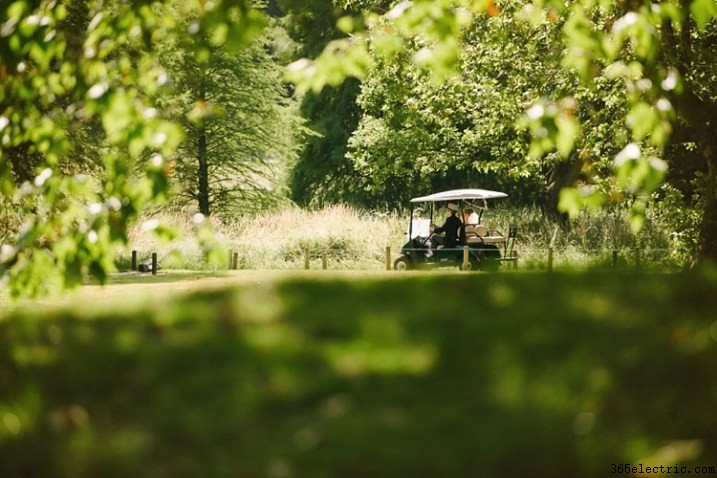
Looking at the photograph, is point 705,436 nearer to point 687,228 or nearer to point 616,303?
point 616,303

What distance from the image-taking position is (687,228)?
62.1ft

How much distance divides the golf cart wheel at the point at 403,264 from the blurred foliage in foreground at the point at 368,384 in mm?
21822

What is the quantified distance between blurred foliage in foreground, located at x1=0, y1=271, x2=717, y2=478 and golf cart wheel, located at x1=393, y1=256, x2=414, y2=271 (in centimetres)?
2182

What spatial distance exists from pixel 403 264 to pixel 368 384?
73.9 feet

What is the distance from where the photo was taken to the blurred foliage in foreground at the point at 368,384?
1.72m

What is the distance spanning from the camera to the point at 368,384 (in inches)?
73.6

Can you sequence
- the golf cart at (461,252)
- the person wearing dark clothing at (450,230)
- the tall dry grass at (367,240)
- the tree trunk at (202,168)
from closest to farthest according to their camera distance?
the golf cart at (461,252) → the person wearing dark clothing at (450,230) → the tall dry grass at (367,240) → the tree trunk at (202,168)

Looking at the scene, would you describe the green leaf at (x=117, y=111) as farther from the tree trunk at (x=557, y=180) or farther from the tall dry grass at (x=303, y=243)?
the tree trunk at (x=557, y=180)

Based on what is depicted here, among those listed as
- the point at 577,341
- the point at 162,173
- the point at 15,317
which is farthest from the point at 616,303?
the point at 162,173

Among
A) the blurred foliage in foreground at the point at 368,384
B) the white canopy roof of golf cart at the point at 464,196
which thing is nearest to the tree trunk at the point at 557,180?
the white canopy roof of golf cart at the point at 464,196

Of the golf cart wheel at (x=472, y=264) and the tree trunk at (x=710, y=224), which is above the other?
the tree trunk at (x=710, y=224)

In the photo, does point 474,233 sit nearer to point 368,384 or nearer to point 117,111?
point 117,111

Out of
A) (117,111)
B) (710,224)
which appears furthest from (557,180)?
(117,111)

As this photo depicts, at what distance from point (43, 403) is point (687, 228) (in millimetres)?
18433
